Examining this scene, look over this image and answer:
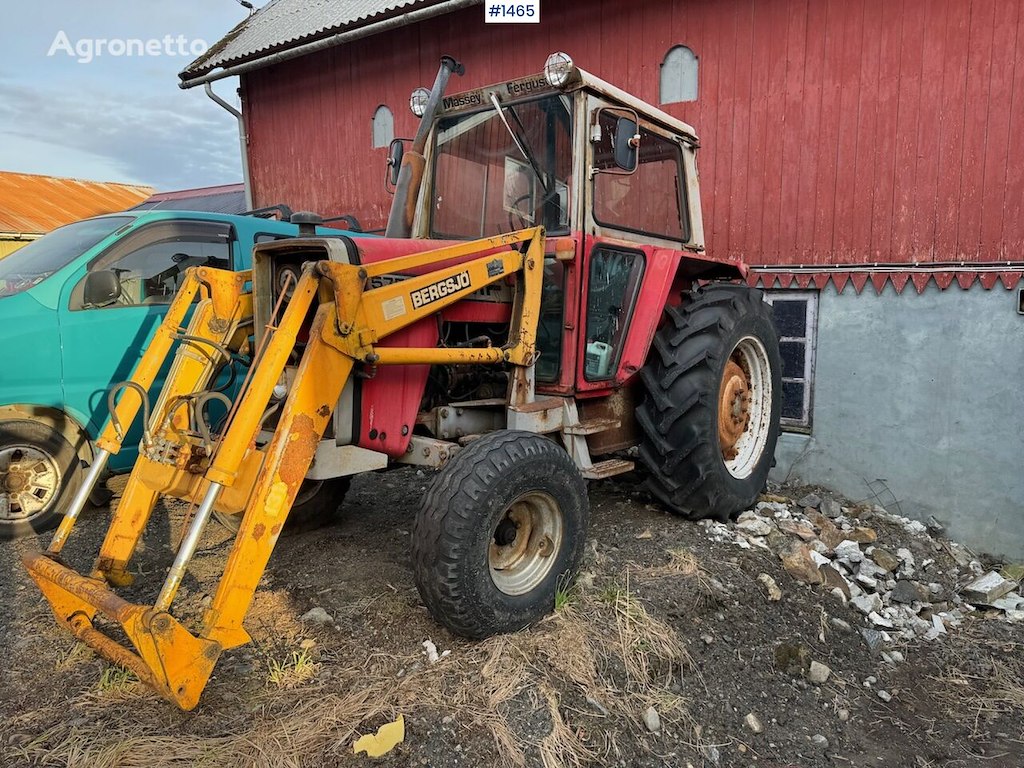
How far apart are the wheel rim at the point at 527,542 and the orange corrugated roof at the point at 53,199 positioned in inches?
587

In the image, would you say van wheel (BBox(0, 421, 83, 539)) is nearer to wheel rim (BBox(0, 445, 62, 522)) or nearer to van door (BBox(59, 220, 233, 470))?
wheel rim (BBox(0, 445, 62, 522))

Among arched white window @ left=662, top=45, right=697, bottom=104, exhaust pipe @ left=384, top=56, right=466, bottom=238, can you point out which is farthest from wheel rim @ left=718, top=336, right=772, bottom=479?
arched white window @ left=662, top=45, right=697, bottom=104

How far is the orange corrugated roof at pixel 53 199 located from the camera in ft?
48.4

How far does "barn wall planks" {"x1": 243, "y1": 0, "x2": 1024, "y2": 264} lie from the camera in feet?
17.5

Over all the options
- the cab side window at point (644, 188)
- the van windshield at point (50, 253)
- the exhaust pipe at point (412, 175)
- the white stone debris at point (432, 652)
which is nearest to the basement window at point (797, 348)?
the cab side window at point (644, 188)

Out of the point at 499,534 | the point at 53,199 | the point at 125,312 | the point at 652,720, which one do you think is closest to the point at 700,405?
the point at 499,534

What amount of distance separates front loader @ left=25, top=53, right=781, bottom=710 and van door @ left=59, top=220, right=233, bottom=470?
1243mm

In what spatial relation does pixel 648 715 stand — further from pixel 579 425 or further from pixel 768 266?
pixel 768 266

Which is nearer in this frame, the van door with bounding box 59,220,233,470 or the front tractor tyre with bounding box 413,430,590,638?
the front tractor tyre with bounding box 413,430,590,638

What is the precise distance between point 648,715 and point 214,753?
148 centimetres

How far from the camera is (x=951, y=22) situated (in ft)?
17.6

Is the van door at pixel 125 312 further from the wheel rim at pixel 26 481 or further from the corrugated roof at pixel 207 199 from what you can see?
the corrugated roof at pixel 207 199

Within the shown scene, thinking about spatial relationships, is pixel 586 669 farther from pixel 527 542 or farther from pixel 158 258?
pixel 158 258

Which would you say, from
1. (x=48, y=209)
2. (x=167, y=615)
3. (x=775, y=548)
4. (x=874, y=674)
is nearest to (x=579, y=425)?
(x=775, y=548)
